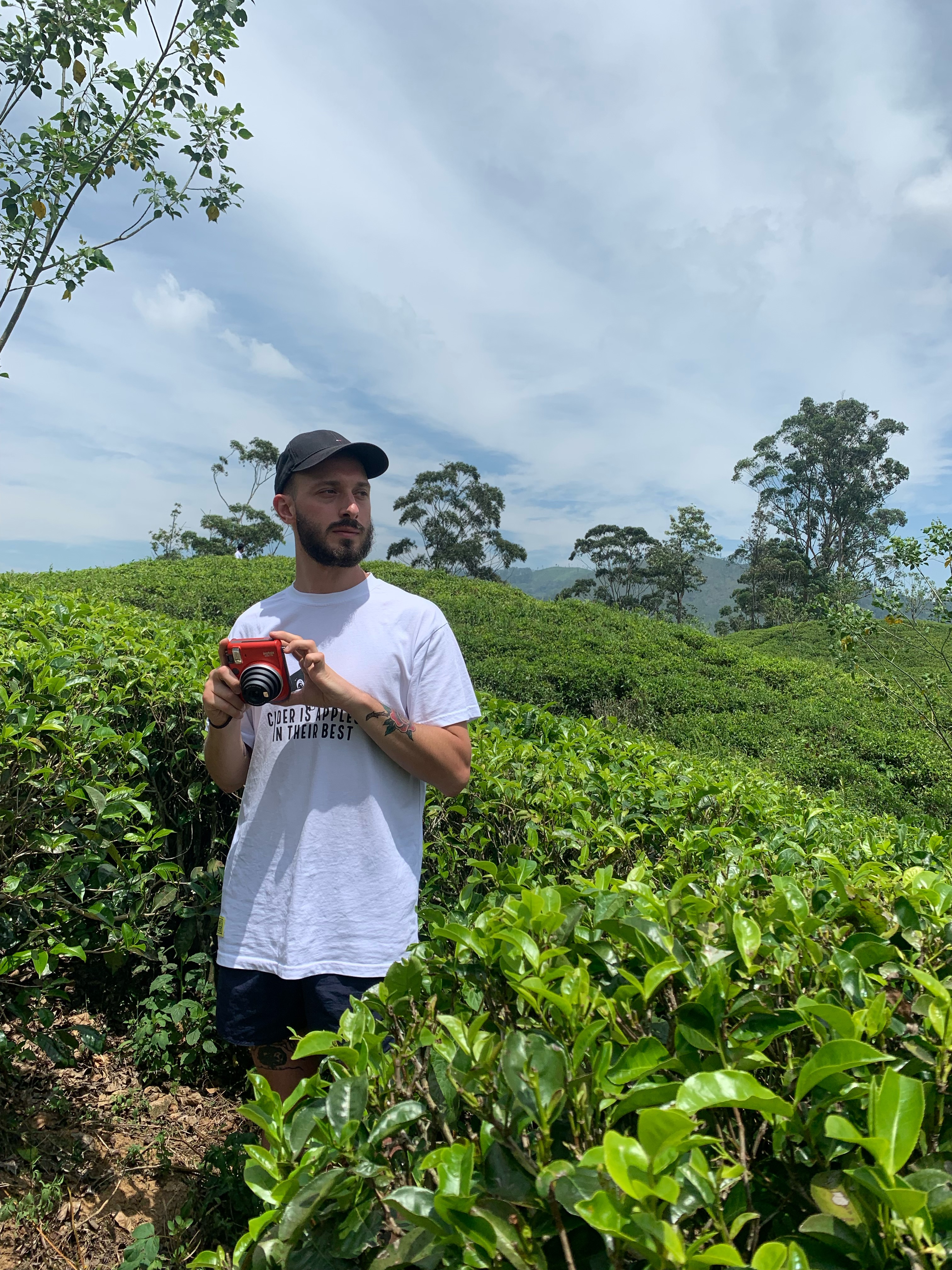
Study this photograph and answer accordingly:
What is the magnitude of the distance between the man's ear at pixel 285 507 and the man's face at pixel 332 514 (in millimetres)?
40

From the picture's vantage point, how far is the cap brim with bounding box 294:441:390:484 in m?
1.93

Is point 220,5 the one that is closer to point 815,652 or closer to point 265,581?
point 265,581

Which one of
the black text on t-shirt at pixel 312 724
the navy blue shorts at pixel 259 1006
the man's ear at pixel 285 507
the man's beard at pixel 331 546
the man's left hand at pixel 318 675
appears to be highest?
the man's ear at pixel 285 507

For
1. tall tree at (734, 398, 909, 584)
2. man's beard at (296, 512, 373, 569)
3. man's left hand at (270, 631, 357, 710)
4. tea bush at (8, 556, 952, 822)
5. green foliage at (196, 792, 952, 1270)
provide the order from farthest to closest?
1. tall tree at (734, 398, 909, 584)
2. tea bush at (8, 556, 952, 822)
3. man's beard at (296, 512, 373, 569)
4. man's left hand at (270, 631, 357, 710)
5. green foliage at (196, 792, 952, 1270)

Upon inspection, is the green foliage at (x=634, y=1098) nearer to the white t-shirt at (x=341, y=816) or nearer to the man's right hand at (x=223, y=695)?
the white t-shirt at (x=341, y=816)

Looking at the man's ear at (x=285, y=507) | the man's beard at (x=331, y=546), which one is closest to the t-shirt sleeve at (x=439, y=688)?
the man's beard at (x=331, y=546)

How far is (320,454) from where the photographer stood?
195 cm

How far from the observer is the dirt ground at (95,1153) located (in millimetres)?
1903

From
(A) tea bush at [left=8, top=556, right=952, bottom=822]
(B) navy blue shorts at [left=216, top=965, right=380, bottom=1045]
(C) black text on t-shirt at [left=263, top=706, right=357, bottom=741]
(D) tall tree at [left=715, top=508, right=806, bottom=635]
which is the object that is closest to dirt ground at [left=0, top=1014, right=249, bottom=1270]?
(B) navy blue shorts at [left=216, top=965, right=380, bottom=1045]

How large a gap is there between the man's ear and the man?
0.04m

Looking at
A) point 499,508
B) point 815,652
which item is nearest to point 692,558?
point 499,508

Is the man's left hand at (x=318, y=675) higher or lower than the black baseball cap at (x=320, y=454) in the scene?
lower

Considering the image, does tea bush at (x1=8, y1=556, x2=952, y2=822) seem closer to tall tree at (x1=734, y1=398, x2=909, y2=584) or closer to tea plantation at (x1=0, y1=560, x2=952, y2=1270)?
tea plantation at (x1=0, y1=560, x2=952, y2=1270)

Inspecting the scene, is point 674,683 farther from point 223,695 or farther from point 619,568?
point 619,568
